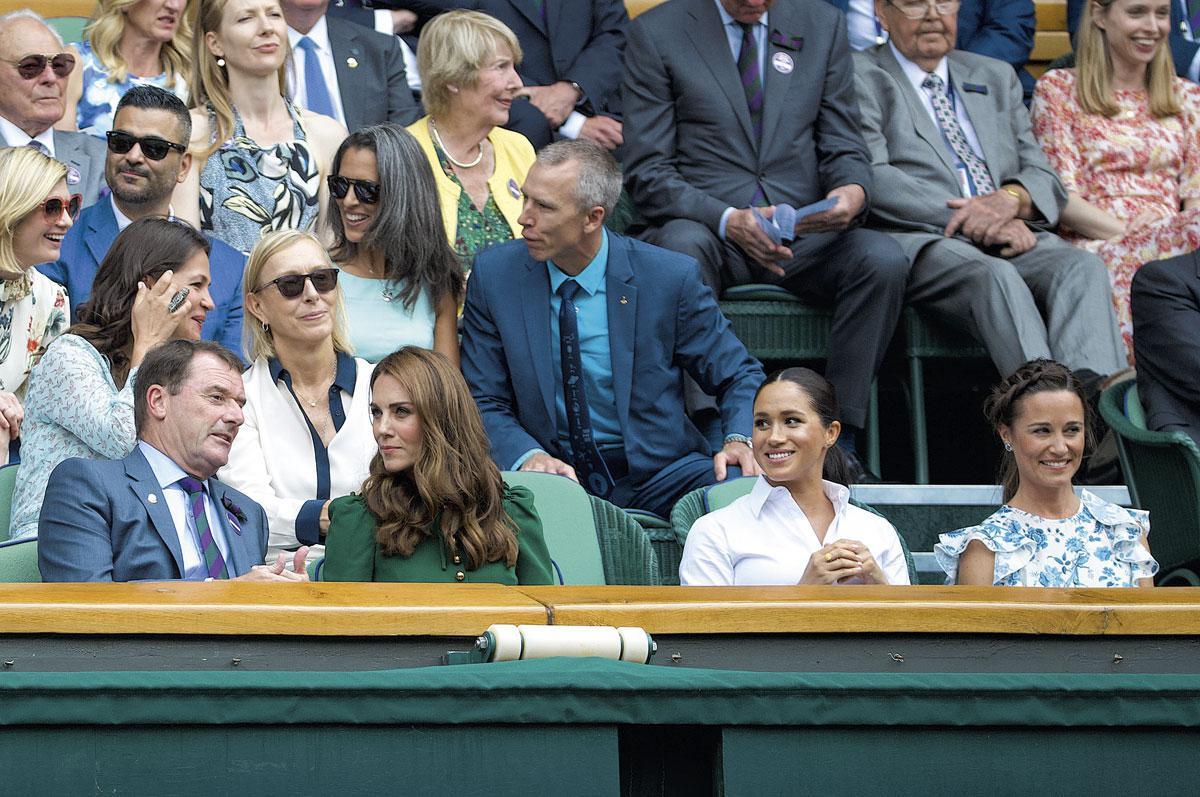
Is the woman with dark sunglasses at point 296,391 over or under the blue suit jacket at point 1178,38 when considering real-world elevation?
under

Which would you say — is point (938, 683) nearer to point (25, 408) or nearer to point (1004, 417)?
Answer: point (1004, 417)

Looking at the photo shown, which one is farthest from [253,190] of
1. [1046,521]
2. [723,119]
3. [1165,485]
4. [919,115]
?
[1165,485]

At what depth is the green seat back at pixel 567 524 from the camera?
11.9 feet

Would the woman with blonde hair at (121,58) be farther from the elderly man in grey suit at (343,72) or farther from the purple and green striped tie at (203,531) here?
the purple and green striped tie at (203,531)

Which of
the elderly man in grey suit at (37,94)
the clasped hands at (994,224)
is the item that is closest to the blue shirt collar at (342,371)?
the elderly man in grey suit at (37,94)

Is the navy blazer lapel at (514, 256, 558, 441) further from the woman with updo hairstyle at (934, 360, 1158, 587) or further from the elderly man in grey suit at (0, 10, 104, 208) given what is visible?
the elderly man in grey suit at (0, 10, 104, 208)

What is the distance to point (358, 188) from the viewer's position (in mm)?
4586

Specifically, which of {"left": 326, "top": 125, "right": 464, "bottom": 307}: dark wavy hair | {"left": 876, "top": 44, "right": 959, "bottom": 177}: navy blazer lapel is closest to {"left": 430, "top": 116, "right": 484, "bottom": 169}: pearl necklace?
{"left": 326, "top": 125, "right": 464, "bottom": 307}: dark wavy hair

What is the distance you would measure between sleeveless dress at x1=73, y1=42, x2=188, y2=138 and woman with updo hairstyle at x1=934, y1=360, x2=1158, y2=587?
2.76m

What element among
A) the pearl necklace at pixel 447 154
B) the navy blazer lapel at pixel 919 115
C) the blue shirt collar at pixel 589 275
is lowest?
the blue shirt collar at pixel 589 275

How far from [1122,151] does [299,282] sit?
10.2 ft

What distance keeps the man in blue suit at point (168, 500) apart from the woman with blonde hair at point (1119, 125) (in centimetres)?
337

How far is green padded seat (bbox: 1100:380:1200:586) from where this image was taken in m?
4.45

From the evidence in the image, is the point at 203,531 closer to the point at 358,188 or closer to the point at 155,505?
the point at 155,505
